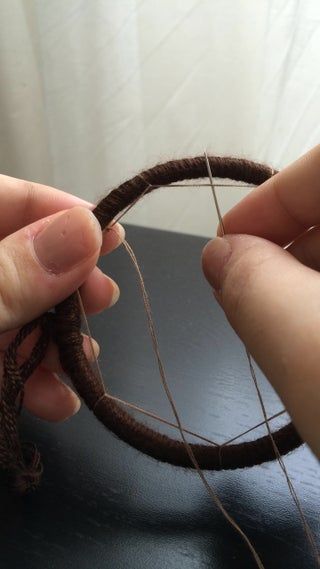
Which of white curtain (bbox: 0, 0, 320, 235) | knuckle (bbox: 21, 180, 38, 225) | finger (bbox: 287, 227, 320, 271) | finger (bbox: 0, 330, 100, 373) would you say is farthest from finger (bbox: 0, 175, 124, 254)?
white curtain (bbox: 0, 0, 320, 235)

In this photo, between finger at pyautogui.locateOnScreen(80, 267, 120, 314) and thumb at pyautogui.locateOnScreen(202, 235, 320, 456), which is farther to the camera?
finger at pyautogui.locateOnScreen(80, 267, 120, 314)

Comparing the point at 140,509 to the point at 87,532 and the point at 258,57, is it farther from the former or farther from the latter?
the point at 258,57

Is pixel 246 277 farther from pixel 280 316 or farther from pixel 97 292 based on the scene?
pixel 97 292

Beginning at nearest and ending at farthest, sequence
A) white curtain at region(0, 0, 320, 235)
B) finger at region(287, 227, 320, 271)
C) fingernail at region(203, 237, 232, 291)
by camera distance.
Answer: fingernail at region(203, 237, 232, 291)
finger at region(287, 227, 320, 271)
white curtain at region(0, 0, 320, 235)

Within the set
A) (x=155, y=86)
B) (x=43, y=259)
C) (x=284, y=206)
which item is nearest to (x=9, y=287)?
(x=43, y=259)

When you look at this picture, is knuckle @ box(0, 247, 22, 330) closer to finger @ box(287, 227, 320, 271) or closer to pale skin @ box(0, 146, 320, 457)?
pale skin @ box(0, 146, 320, 457)

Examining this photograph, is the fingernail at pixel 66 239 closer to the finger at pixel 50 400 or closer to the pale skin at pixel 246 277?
the pale skin at pixel 246 277

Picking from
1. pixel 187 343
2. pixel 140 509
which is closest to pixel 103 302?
pixel 187 343
